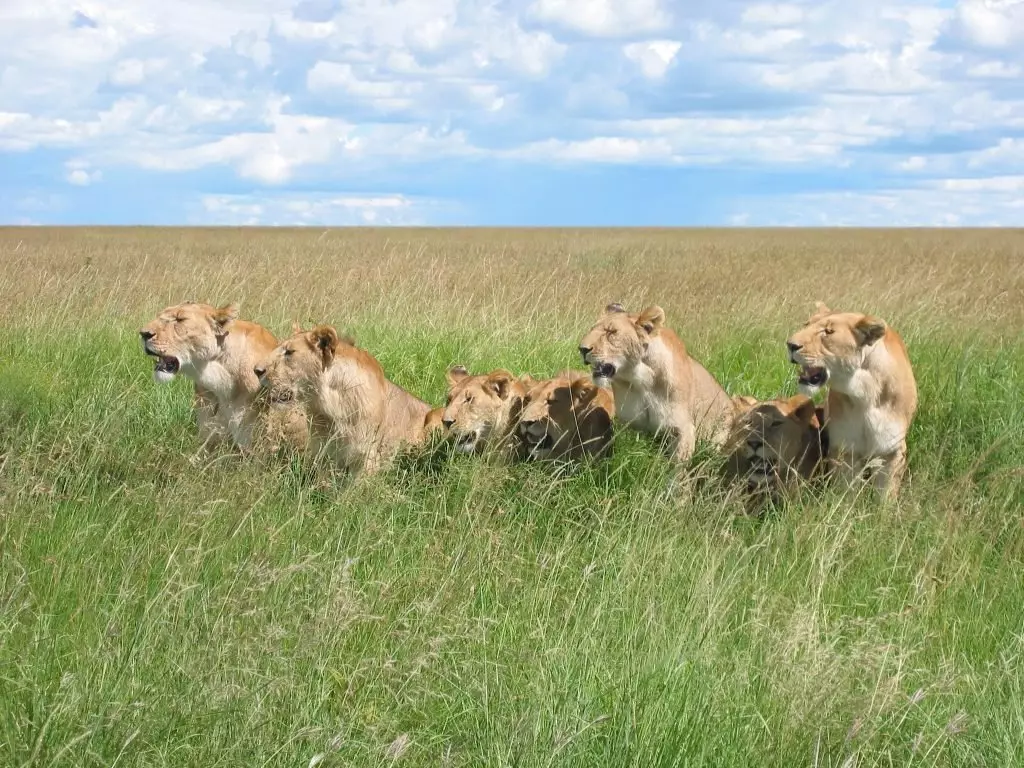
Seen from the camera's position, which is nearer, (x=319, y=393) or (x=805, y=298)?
(x=319, y=393)

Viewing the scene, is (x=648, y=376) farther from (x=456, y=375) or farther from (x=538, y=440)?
(x=456, y=375)

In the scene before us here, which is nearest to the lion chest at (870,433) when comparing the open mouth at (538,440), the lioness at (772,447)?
the lioness at (772,447)

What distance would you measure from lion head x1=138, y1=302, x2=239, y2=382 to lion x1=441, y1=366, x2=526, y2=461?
1.42 meters

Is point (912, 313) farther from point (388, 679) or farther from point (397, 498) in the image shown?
point (388, 679)

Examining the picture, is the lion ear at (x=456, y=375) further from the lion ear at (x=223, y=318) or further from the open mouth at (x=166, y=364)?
the open mouth at (x=166, y=364)

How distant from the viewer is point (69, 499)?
18.5 feet

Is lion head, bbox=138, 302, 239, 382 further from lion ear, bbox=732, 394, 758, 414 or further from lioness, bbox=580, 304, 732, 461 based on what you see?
lion ear, bbox=732, 394, 758, 414

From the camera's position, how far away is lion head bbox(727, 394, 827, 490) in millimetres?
6734

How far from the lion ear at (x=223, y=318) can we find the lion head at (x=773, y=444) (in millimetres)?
2969

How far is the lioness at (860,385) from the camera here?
21.0 ft

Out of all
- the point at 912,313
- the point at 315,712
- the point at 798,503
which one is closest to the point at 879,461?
the point at 798,503

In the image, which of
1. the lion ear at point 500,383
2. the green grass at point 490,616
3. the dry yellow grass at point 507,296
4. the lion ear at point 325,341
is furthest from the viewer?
the dry yellow grass at point 507,296

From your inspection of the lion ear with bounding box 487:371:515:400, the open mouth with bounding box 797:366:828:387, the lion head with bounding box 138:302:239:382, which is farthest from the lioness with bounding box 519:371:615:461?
the lion head with bounding box 138:302:239:382

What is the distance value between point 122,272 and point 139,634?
567 inches
